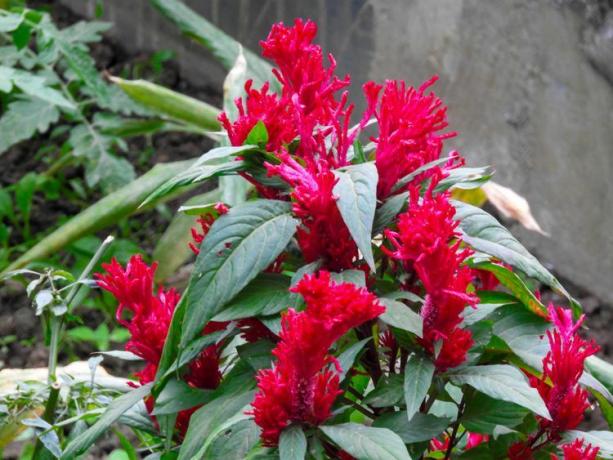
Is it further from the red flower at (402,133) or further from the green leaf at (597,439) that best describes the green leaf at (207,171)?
the green leaf at (597,439)

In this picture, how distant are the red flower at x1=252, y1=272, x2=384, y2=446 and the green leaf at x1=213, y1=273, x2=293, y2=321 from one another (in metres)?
0.06

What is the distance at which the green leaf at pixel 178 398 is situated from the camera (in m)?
1.01

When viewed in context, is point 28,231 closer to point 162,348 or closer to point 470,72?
point 470,72

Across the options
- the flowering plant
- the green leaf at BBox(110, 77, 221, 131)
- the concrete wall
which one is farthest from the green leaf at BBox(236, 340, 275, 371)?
the concrete wall

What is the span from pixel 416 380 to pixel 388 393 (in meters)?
0.05

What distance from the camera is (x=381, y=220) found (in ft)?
3.18

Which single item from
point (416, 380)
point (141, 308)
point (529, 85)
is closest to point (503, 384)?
point (416, 380)

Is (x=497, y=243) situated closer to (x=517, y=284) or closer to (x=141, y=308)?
(x=517, y=284)

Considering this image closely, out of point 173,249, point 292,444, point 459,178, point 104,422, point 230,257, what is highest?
point 459,178

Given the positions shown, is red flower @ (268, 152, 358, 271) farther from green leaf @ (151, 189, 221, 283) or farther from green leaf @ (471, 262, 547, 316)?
green leaf @ (151, 189, 221, 283)

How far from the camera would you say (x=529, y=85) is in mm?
3367

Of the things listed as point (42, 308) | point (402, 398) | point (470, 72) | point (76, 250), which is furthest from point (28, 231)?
point (402, 398)

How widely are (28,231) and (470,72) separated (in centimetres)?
156

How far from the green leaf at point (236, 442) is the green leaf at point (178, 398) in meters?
0.07
